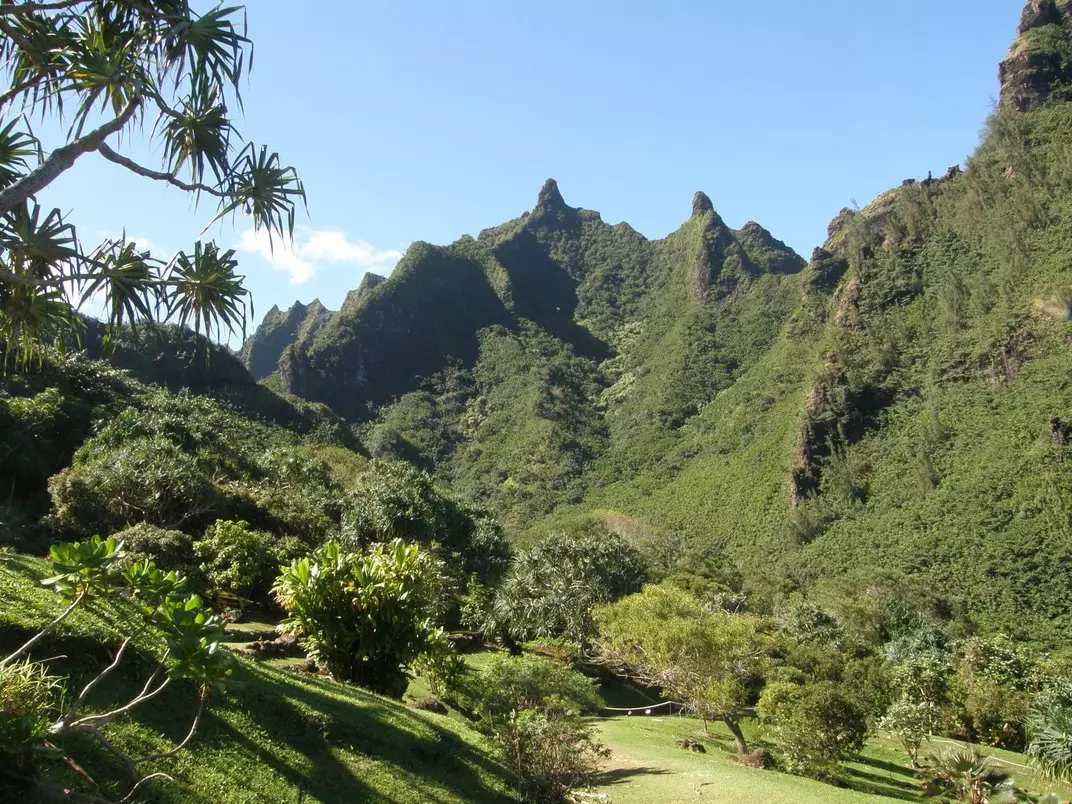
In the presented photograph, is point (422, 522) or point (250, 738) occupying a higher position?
point (422, 522)

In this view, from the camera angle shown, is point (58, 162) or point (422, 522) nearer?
point (58, 162)

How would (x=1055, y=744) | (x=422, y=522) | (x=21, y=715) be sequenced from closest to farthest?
(x=21, y=715)
(x=1055, y=744)
(x=422, y=522)

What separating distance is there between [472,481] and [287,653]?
85755 millimetres

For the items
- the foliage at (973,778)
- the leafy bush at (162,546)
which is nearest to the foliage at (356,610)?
the leafy bush at (162,546)

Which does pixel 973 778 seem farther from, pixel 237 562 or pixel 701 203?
pixel 701 203

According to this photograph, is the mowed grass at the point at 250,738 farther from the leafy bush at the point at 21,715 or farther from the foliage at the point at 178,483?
the foliage at the point at 178,483

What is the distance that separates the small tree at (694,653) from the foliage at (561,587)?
6622mm

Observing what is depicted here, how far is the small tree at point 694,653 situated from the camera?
21031 mm

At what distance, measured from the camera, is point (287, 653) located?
52.2 feet

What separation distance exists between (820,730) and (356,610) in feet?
49.3

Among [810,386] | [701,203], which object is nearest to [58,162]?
[810,386]

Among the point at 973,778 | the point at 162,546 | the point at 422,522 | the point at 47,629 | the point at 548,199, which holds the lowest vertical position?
the point at 973,778

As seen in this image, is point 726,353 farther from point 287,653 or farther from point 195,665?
point 195,665

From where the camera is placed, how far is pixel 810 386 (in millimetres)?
85938
